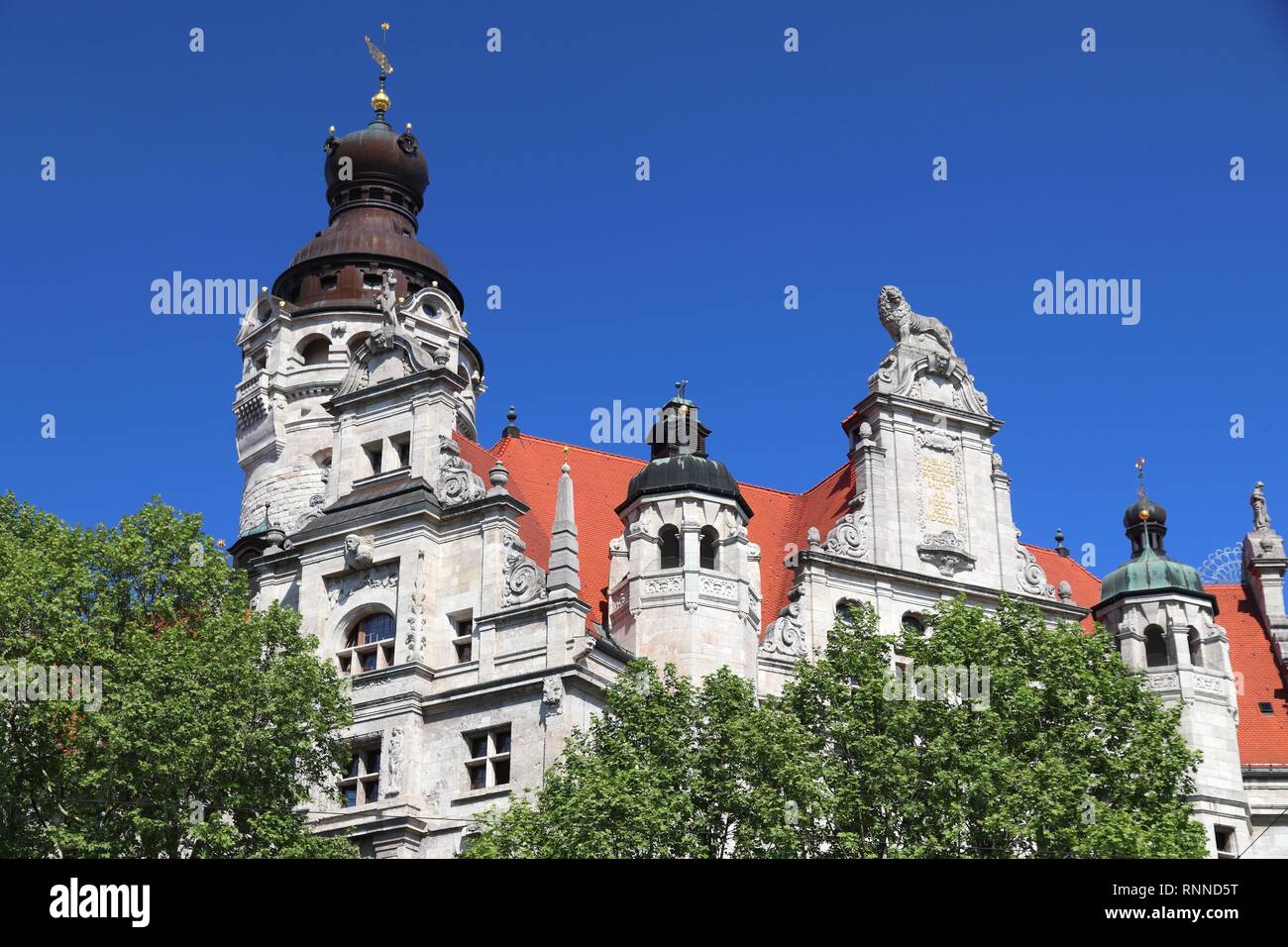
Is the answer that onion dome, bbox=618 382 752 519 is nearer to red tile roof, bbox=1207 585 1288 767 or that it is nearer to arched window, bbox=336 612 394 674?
arched window, bbox=336 612 394 674

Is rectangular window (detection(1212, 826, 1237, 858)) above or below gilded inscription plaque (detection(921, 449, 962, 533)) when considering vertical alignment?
below

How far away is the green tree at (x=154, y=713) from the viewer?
1547 inches

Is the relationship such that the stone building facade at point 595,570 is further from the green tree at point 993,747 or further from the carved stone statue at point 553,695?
the green tree at point 993,747

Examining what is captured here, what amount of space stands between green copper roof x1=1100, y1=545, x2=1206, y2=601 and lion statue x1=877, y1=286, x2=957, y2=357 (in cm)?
873

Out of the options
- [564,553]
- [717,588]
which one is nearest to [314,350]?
[564,553]

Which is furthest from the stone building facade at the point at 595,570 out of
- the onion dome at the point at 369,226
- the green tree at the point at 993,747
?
the green tree at the point at 993,747

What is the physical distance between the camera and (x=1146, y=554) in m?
58.4

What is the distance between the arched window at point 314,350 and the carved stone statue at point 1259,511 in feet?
110

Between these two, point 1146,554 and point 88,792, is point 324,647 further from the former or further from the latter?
point 1146,554

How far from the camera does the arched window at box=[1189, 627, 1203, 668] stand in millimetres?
56062

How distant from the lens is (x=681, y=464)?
52.2 metres

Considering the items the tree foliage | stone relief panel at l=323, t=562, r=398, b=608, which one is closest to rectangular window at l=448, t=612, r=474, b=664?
stone relief panel at l=323, t=562, r=398, b=608

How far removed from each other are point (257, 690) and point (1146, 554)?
30168 mm
